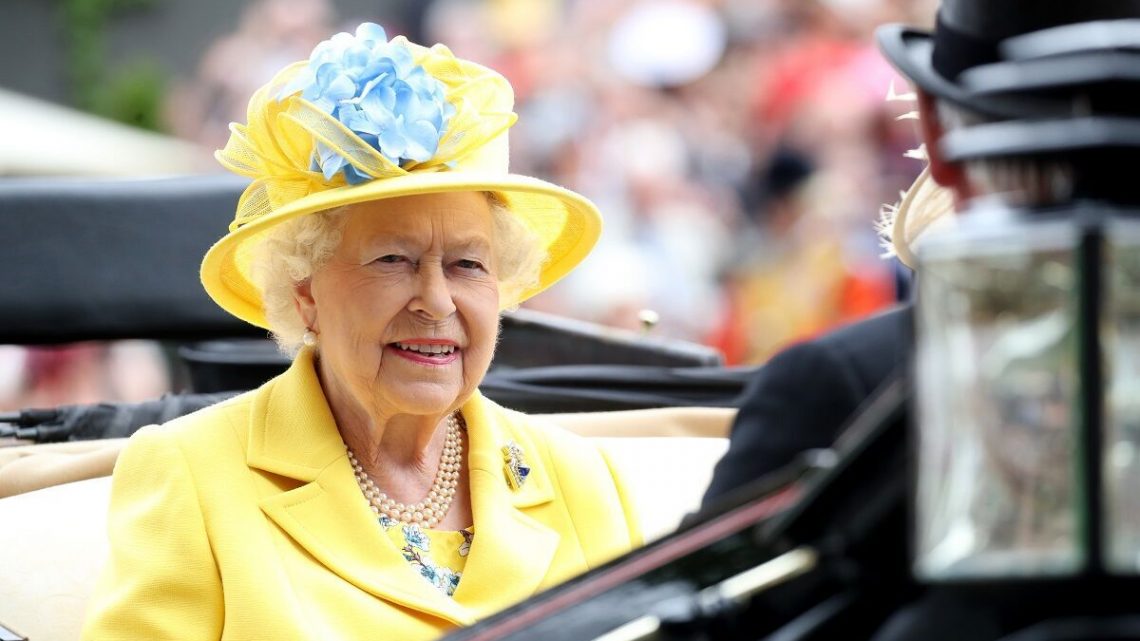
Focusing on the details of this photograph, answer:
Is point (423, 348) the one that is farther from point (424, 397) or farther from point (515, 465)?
point (515, 465)

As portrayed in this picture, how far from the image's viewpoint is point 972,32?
1455 mm

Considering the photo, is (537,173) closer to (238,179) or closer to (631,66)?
(631,66)

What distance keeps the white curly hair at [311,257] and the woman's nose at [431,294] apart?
0.14 metres

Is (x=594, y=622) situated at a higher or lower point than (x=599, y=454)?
higher

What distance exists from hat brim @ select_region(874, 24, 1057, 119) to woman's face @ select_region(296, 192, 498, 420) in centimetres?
91

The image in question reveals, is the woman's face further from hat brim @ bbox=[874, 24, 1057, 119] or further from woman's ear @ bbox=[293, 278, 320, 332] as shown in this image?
hat brim @ bbox=[874, 24, 1057, 119]

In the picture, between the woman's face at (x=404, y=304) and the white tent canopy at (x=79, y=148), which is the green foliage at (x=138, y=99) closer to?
the white tent canopy at (x=79, y=148)

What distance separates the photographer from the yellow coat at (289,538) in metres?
2.16

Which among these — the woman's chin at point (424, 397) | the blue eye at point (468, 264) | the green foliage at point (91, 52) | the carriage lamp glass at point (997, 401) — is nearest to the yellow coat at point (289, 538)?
the woman's chin at point (424, 397)

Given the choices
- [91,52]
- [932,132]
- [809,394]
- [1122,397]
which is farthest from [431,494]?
[91,52]

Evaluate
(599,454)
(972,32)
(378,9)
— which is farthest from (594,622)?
(378,9)

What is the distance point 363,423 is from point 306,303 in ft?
0.68

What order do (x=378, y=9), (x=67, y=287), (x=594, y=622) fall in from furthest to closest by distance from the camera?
(x=378, y=9), (x=67, y=287), (x=594, y=622)

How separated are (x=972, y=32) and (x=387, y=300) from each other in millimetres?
1149
